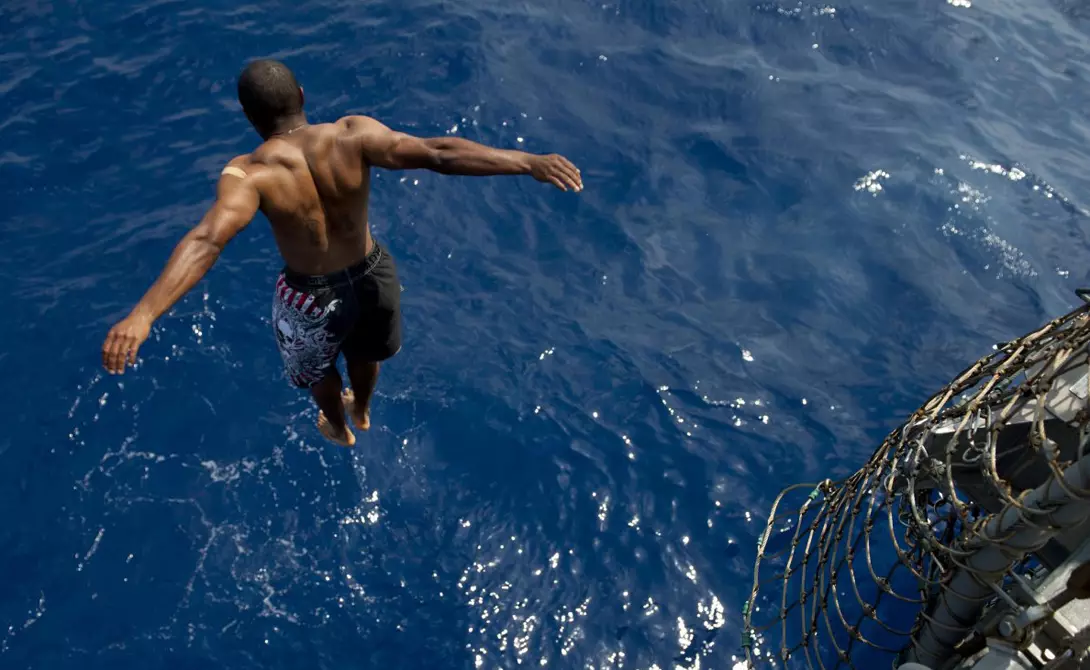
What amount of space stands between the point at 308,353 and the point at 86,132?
453cm

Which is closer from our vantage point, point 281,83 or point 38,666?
point 281,83

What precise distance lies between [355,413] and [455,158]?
8.03 feet

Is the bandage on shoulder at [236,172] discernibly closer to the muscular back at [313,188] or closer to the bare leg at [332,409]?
the muscular back at [313,188]

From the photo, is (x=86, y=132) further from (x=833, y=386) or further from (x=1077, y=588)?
(x=1077, y=588)

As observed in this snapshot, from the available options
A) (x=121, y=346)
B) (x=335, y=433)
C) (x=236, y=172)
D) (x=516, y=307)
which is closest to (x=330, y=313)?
(x=236, y=172)

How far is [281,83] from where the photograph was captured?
4469 millimetres

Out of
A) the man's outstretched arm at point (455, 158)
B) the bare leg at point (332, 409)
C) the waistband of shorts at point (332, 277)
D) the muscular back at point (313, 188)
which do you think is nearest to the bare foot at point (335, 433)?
the bare leg at point (332, 409)

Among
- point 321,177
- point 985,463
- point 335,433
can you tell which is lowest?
point 335,433

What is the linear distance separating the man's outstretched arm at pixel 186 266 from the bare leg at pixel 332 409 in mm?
1573

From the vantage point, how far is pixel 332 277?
498 centimetres

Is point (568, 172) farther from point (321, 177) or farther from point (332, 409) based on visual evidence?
point (332, 409)

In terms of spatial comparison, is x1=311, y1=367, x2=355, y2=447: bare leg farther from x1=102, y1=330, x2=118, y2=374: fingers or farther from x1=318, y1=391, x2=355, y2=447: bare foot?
x1=102, y1=330, x2=118, y2=374: fingers

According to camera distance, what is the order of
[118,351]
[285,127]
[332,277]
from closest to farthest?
[118,351] < [285,127] < [332,277]

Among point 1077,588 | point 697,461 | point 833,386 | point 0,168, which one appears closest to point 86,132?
point 0,168
